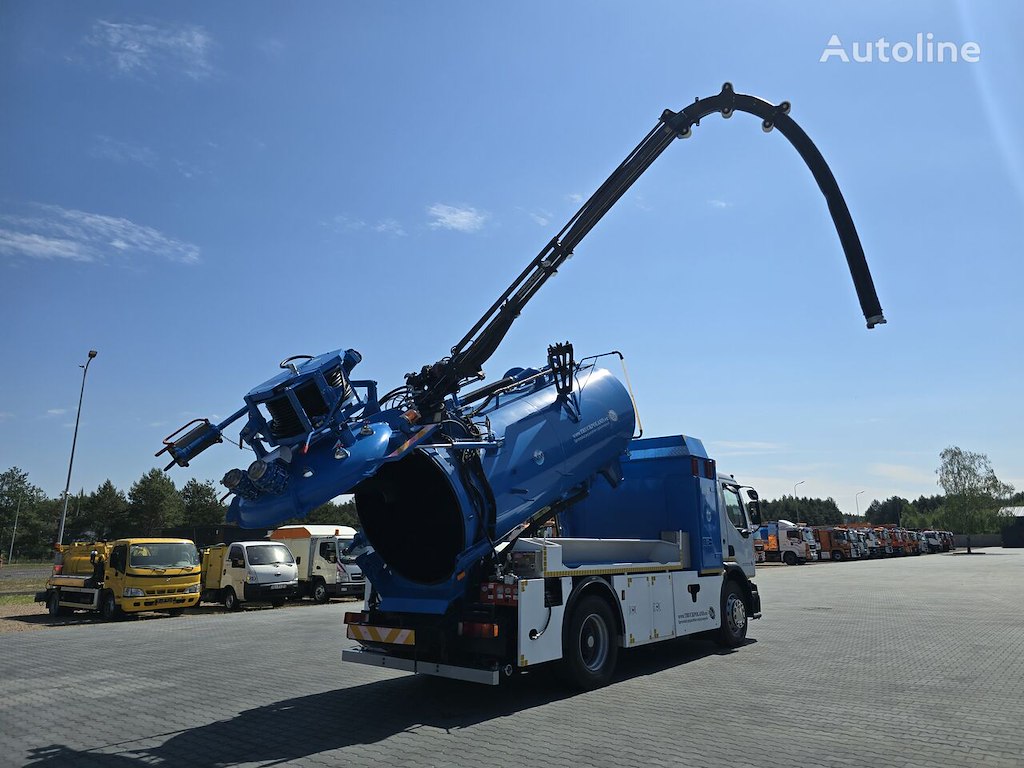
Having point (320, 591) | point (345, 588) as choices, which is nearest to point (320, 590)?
point (320, 591)

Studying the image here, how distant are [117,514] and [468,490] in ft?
235

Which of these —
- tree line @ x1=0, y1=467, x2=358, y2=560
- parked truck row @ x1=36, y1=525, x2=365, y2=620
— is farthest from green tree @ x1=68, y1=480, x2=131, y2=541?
parked truck row @ x1=36, y1=525, x2=365, y2=620

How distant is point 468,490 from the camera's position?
7859 mm

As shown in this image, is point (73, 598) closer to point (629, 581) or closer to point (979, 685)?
point (629, 581)

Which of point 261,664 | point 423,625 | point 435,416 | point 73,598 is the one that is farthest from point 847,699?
point 73,598

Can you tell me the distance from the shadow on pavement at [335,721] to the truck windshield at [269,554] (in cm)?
1396

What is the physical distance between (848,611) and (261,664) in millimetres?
13438

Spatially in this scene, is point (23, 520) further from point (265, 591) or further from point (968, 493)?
point (968, 493)

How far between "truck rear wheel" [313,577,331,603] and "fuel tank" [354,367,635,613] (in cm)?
1652

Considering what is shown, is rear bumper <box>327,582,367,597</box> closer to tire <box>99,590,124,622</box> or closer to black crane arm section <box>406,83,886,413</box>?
tire <box>99,590,124,622</box>

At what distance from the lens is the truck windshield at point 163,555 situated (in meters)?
18.9

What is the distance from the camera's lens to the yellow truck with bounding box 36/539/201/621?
1862cm

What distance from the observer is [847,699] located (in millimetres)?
7711

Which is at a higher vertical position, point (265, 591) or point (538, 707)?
point (265, 591)
